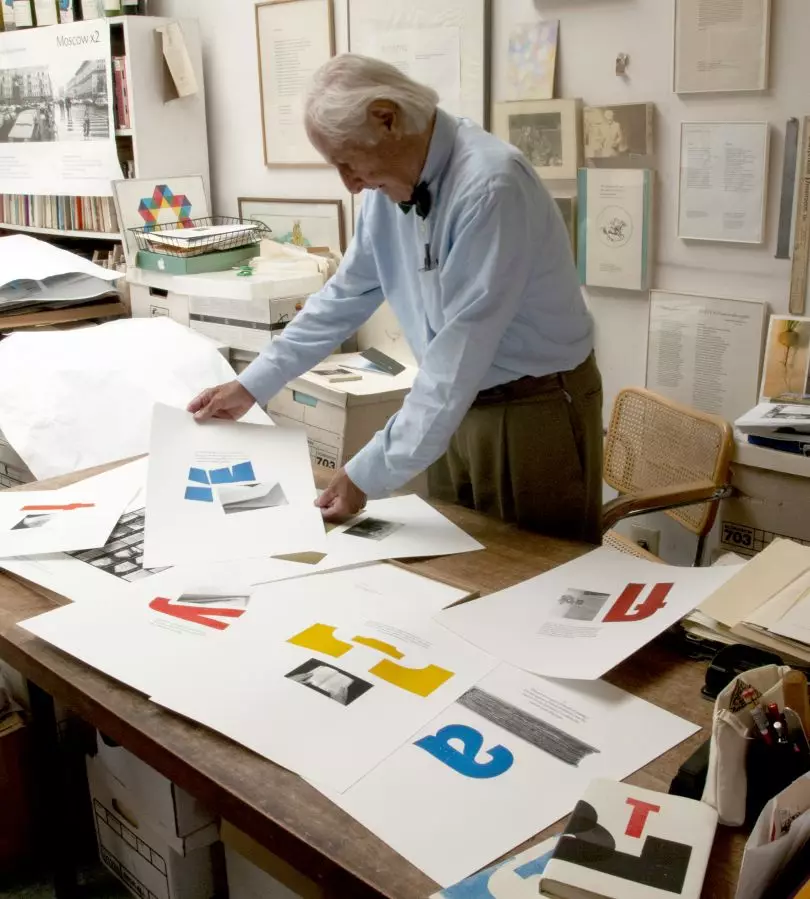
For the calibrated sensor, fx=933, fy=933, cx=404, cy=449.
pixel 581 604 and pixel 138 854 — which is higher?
pixel 581 604

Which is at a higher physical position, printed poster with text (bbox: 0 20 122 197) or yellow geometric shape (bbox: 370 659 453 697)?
printed poster with text (bbox: 0 20 122 197)

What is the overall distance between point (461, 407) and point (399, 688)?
0.54 meters

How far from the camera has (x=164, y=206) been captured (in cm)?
336

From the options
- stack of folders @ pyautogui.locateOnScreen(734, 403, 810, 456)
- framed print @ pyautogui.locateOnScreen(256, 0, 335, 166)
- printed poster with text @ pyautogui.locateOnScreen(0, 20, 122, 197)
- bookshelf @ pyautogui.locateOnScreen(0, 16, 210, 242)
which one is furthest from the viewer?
printed poster with text @ pyautogui.locateOnScreen(0, 20, 122, 197)

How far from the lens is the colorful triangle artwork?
330 centimetres

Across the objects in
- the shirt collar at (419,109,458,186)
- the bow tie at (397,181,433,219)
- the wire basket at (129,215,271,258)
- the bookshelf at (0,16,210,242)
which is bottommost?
the wire basket at (129,215,271,258)

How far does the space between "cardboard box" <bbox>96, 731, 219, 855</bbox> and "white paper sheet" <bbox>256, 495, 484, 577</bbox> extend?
16.7 inches

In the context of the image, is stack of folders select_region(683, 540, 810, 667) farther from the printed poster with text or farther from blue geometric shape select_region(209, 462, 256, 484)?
the printed poster with text

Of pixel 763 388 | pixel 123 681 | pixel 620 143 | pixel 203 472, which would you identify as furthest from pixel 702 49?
pixel 123 681

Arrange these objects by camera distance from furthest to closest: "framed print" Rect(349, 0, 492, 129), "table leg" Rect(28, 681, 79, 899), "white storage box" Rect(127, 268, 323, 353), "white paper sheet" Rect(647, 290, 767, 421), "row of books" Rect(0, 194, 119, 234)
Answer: "row of books" Rect(0, 194, 119, 234)
"white storage box" Rect(127, 268, 323, 353)
"framed print" Rect(349, 0, 492, 129)
"white paper sheet" Rect(647, 290, 767, 421)
"table leg" Rect(28, 681, 79, 899)

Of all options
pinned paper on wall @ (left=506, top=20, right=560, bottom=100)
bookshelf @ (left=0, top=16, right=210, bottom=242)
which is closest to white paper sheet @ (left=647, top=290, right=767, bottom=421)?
pinned paper on wall @ (left=506, top=20, right=560, bottom=100)

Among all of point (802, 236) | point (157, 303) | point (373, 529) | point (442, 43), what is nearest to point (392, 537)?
point (373, 529)

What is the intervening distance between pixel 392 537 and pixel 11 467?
1.34 meters

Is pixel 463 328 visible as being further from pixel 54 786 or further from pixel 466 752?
pixel 54 786
